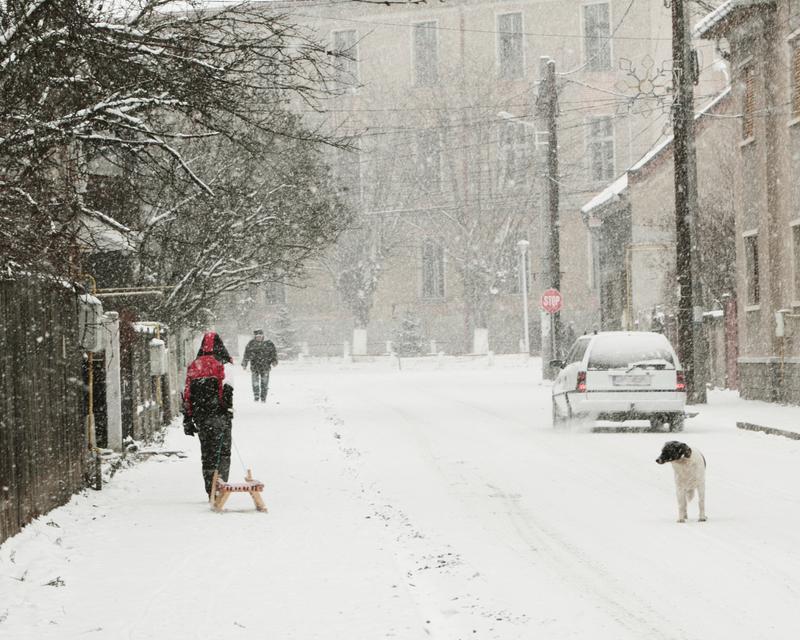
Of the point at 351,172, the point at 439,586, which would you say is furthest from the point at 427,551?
the point at 351,172

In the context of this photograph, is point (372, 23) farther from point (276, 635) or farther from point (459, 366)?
point (276, 635)

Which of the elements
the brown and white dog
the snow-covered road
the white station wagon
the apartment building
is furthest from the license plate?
the apartment building

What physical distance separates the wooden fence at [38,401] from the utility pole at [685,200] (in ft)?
52.3

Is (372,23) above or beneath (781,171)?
above

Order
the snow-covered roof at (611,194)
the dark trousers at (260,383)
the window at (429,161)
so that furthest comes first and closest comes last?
the window at (429,161) < the snow-covered roof at (611,194) < the dark trousers at (260,383)

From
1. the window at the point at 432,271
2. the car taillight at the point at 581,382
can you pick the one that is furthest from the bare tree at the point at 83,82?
the window at the point at 432,271

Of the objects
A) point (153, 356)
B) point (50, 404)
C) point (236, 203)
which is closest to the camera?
point (50, 404)

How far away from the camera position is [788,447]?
62.1 ft

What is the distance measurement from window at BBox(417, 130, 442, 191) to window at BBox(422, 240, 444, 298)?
190 inches

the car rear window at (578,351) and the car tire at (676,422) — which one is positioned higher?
the car rear window at (578,351)

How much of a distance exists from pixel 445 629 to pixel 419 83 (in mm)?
65741

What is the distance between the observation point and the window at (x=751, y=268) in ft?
101

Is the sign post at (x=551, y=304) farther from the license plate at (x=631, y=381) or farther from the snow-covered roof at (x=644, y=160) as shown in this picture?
the license plate at (x=631, y=381)

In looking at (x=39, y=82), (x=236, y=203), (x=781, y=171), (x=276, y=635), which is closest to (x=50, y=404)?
(x=39, y=82)
